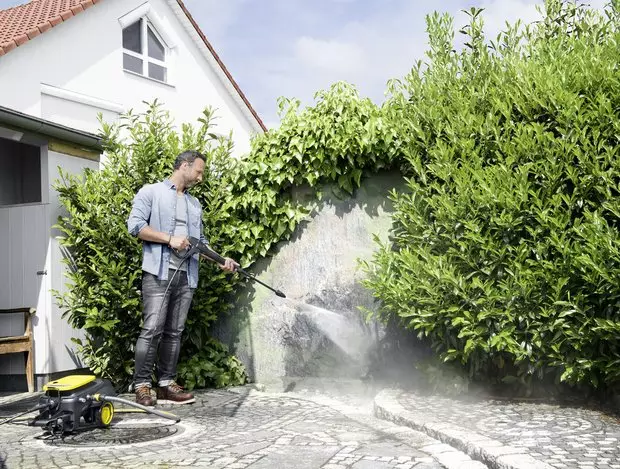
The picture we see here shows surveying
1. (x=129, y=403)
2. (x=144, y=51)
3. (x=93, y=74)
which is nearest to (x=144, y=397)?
(x=129, y=403)

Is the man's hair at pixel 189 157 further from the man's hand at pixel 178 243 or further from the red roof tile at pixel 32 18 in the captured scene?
the red roof tile at pixel 32 18

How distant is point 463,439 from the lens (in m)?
4.56

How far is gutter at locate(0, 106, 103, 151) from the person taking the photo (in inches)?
280

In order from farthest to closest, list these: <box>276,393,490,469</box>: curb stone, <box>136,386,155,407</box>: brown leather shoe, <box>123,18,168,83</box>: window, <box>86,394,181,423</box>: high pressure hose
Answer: <box>123,18,168,83</box>: window, <box>136,386,155,407</box>: brown leather shoe, <box>86,394,181,423</box>: high pressure hose, <box>276,393,490,469</box>: curb stone

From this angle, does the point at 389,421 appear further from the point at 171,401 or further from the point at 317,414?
the point at 171,401

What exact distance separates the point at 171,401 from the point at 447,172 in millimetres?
3057

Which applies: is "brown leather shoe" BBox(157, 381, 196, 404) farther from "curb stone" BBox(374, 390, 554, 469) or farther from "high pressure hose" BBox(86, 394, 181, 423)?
"curb stone" BBox(374, 390, 554, 469)

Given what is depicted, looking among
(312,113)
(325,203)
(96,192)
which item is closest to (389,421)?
(325,203)

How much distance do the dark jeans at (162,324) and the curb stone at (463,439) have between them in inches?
73.2

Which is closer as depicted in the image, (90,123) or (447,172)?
(447,172)

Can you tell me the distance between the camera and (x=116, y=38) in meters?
15.0

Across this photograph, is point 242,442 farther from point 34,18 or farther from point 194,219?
point 34,18

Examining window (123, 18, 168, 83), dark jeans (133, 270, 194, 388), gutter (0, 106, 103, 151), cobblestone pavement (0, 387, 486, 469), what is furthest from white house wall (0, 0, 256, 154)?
cobblestone pavement (0, 387, 486, 469)

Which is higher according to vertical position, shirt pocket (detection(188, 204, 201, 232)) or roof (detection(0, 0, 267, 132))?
roof (detection(0, 0, 267, 132))
